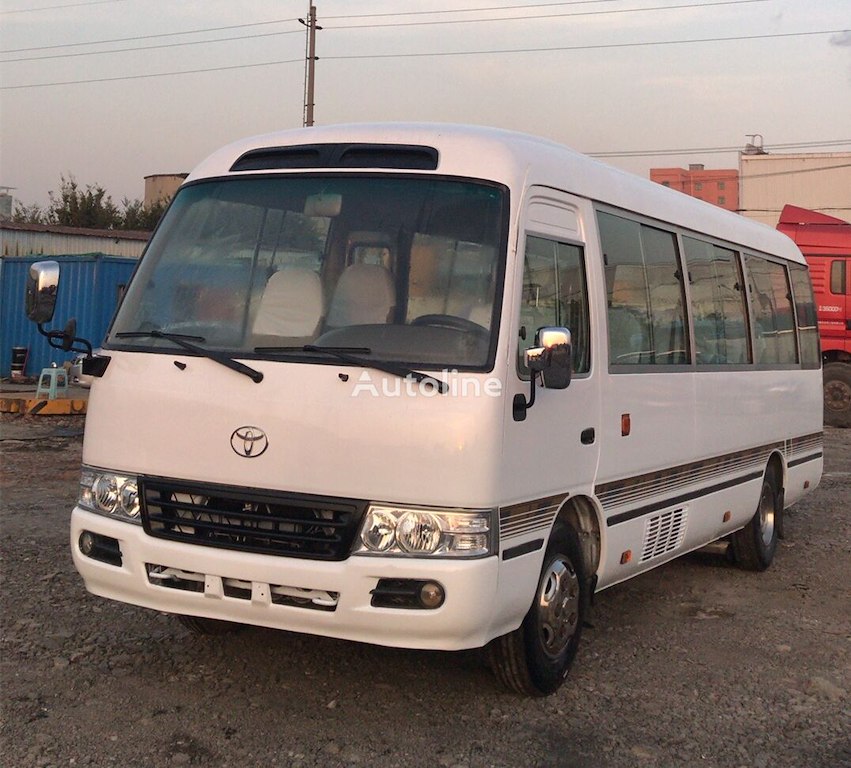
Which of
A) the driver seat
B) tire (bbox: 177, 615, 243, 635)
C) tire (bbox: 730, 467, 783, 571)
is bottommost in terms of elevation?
tire (bbox: 177, 615, 243, 635)

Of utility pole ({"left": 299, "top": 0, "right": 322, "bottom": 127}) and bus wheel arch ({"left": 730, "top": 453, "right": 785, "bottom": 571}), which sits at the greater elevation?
utility pole ({"left": 299, "top": 0, "right": 322, "bottom": 127})

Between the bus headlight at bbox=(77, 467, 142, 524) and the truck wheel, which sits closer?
the bus headlight at bbox=(77, 467, 142, 524)

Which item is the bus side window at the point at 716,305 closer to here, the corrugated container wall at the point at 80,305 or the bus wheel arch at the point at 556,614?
the bus wheel arch at the point at 556,614

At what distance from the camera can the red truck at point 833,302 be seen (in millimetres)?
18984

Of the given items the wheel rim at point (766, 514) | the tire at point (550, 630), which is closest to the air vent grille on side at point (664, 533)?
the tire at point (550, 630)

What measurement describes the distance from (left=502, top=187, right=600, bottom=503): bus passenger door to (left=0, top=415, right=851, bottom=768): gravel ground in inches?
39.1

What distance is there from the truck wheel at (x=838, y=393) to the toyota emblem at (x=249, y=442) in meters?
16.3

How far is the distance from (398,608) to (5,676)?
1961 millimetres

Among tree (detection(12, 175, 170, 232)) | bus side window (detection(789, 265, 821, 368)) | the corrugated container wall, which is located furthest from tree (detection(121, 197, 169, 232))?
bus side window (detection(789, 265, 821, 368))

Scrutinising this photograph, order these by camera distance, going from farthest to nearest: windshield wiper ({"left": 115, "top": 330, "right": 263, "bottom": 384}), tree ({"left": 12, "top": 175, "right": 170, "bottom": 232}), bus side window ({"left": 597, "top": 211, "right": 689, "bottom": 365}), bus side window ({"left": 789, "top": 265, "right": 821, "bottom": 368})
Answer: tree ({"left": 12, "top": 175, "right": 170, "bottom": 232}) < bus side window ({"left": 789, "top": 265, "right": 821, "bottom": 368}) < bus side window ({"left": 597, "top": 211, "right": 689, "bottom": 365}) < windshield wiper ({"left": 115, "top": 330, "right": 263, "bottom": 384})

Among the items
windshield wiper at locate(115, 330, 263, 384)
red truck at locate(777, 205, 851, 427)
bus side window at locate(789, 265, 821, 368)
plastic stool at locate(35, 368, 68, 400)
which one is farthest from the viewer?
red truck at locate(777, 205, 851, 427)

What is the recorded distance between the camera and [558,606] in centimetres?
520

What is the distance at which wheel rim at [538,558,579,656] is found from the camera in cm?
508

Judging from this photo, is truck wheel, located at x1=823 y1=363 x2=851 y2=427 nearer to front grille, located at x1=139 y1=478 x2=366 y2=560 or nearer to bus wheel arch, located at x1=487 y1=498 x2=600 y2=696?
bus wheel arch, located at x1=487 y1=498 x2=600 y2=696
